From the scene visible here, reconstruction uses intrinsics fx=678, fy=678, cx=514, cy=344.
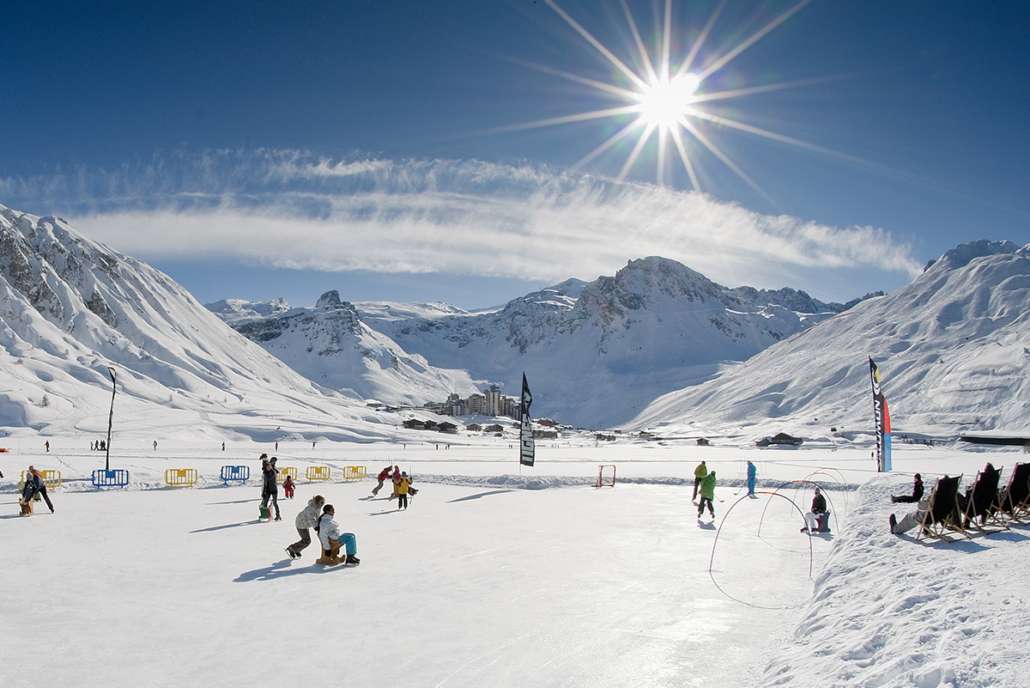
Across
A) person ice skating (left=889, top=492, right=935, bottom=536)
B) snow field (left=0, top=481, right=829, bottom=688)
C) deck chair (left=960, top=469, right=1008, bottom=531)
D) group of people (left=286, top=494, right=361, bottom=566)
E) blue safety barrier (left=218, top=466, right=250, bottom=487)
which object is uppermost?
deck chair (left=960, top=469, right=1008, bottom=531)

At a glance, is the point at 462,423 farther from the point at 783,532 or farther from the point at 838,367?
the point at 783,532

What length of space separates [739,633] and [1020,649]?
4158 mm

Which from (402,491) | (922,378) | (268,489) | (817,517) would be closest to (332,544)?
(268,489)

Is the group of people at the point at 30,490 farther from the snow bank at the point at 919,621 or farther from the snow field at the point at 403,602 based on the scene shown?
the snow bank at the point at 919,621

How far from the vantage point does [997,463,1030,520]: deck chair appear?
46.9 feet

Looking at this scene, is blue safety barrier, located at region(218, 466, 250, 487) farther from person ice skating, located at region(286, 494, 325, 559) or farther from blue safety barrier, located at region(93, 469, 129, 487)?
person ice skating, located at region(286, 494, 325, 559)

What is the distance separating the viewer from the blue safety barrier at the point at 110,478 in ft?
102

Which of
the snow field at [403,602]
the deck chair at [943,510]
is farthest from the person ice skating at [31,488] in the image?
the deck chair at [943,510]

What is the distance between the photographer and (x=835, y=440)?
106 meters

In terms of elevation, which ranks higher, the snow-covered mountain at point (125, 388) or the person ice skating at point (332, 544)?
the snow-covered mountain at point (125, 388)

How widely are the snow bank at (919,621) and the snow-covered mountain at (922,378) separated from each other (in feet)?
396

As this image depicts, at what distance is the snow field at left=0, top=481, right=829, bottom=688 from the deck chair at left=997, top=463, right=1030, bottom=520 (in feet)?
12.7

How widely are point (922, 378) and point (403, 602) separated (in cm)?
16404

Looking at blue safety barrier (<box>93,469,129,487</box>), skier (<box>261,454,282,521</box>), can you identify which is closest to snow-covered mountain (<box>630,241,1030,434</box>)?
blue safety barrier (<box>93,469,129,487</box>)
